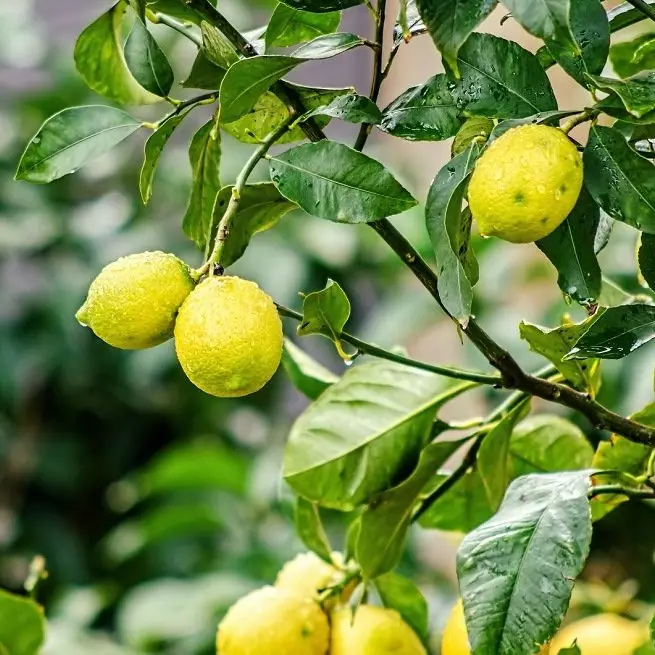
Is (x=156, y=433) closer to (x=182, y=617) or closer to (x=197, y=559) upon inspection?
(x=197, y=559)

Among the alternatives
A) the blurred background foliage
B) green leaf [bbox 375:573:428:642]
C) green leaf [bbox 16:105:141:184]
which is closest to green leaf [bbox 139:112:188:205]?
green leaf [bbox 16:105:141:184]

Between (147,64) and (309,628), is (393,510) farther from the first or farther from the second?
(147,64)

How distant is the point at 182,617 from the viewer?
110 centimetres

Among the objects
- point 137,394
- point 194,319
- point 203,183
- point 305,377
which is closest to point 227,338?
point 194,319

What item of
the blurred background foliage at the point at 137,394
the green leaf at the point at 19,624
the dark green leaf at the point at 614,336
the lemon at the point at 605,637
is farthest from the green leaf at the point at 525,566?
the blurred background foliage at the point at 137,394

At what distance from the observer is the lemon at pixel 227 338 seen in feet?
1.17

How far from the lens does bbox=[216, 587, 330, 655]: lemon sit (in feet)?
1.58

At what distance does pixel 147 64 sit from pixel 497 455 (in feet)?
0.76

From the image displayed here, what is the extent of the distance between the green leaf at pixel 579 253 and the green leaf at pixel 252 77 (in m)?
0.10

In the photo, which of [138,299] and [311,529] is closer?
[138,299]

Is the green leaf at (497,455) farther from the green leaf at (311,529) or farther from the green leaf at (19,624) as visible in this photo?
the green leaf at (19,624)

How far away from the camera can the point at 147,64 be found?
0.45 metres

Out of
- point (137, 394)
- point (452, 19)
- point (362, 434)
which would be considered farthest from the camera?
point (137, 394)

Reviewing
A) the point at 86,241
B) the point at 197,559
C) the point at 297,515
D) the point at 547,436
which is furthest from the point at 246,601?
the point at 86,241
